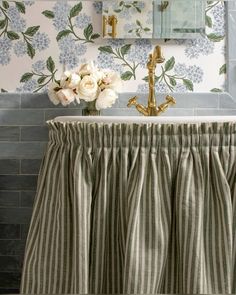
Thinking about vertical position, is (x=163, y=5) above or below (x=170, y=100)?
above

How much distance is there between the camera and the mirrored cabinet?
1899 mm

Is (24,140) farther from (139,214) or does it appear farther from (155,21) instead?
(139,214)

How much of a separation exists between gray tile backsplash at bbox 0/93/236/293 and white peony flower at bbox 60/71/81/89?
0.65ft

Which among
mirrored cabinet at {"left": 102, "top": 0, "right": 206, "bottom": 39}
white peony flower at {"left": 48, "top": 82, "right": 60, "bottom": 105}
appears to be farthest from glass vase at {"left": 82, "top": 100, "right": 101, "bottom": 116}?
mirrored cabinet at {"left": 102, "top": 0, "right": 206, "bottom": 39}

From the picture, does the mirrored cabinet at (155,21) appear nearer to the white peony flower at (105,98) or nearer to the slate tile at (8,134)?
the white peony flower at (105,98)

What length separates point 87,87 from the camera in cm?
167

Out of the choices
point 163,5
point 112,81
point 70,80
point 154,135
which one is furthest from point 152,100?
point 154,135

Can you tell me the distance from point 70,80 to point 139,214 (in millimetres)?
717

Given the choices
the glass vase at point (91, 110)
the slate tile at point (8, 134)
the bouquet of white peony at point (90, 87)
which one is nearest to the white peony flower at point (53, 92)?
the bouquet of white peony at point (90, 87)

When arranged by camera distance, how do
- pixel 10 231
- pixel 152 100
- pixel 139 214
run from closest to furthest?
pixel 139 214 → pixel 152 100 → pixel 10 231

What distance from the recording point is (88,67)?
1709 millimetres

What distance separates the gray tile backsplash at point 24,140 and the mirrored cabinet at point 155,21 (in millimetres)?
265

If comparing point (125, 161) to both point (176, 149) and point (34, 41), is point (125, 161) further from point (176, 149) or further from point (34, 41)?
point (34, 41)

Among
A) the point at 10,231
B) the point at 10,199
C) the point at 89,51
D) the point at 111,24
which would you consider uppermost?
the point at 111,24
